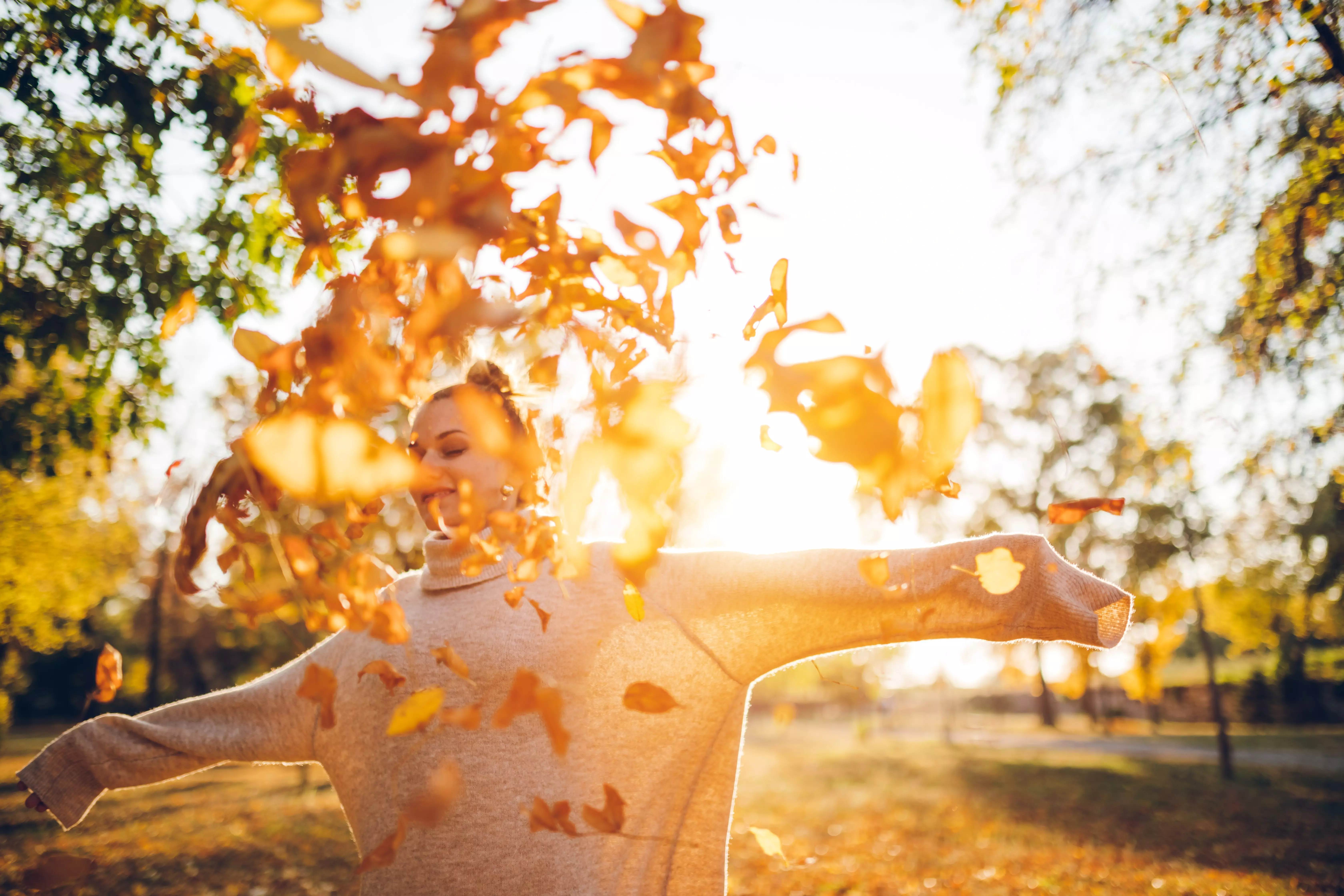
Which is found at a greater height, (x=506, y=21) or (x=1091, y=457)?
(x=1091, y=457)

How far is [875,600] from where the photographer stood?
58.2 inches

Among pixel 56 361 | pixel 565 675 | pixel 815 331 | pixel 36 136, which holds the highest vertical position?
pixel 36 136

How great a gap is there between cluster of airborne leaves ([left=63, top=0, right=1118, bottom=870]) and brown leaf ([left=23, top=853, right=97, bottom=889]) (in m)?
0.43

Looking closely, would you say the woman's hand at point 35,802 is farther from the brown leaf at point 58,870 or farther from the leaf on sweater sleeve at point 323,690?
the leaf on sweater sleeve at point 323,690

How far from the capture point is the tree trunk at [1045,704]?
1152 inches

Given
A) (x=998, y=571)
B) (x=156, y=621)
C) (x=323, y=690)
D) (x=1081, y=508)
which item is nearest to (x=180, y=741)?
(x=323, y=690)

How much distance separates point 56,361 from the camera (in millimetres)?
5258

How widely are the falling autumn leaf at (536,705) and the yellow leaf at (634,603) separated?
39cm

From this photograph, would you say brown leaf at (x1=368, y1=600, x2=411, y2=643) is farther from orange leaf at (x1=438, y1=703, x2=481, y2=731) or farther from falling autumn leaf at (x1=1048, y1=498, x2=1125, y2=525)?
falling autumn leaf at (x1=1048, y1=498, x2=1125, y2=525)

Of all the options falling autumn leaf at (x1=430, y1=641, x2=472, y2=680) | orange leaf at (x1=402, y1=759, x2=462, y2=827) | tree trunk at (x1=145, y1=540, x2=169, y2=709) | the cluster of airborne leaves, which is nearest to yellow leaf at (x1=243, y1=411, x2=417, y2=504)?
the cluster of airborne leaves

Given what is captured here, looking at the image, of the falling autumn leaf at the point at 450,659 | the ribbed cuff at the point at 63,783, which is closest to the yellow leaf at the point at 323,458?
the falling autumn leaf at the point at 450,659

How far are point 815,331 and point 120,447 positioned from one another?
10.0 m

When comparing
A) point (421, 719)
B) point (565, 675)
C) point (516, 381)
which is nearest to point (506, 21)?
point (421, 719)

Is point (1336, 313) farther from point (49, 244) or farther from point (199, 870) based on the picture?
point (199, 870)
